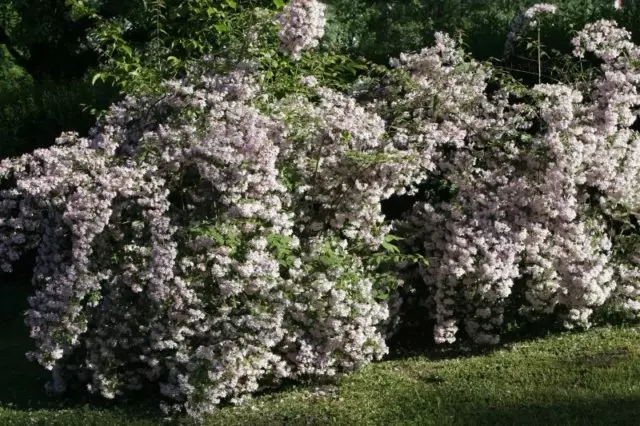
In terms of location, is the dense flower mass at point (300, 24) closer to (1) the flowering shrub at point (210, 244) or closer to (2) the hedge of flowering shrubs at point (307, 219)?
(2) the hedge of flowering shrubs at point (307, 219)

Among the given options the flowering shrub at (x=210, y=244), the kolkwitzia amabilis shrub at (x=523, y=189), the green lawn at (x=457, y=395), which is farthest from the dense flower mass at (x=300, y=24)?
the green lawn at (x=457, y=395)

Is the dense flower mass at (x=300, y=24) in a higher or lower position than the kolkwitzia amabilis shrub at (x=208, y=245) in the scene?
higher

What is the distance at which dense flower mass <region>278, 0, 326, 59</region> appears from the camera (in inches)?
268

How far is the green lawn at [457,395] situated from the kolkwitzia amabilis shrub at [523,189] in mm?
278

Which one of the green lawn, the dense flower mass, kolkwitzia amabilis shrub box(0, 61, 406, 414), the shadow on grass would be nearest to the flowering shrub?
kolkwitzia amabilis shrub box(0, 61, 406, 414)

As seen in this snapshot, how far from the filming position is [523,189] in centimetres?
698

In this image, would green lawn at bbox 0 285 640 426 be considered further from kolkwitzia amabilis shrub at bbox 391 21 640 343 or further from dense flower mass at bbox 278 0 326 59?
dense flower mass at bbox 278 0 326 59

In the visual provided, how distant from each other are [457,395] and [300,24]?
2.58m

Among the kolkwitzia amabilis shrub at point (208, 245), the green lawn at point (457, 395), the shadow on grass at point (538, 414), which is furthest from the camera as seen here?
the kolkwitzia amabilis shrub at point (208, 245)

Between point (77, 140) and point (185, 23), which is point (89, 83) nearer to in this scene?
point (185, 23)

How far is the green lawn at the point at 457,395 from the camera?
587 cm

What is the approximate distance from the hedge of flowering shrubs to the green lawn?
0.17 meters

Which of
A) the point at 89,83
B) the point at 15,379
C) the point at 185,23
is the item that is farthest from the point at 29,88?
the point at 15,379

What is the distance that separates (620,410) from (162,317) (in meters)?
2.69
